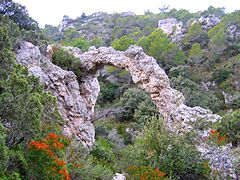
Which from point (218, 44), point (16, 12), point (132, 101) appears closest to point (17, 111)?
point (16, 12)

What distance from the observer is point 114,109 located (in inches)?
1059

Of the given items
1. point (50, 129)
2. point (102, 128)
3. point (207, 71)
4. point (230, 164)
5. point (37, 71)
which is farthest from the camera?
point (207, 71)

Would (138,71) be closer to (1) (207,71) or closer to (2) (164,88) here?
(2) (164,88)

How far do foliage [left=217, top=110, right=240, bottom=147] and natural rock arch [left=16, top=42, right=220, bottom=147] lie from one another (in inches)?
18.1

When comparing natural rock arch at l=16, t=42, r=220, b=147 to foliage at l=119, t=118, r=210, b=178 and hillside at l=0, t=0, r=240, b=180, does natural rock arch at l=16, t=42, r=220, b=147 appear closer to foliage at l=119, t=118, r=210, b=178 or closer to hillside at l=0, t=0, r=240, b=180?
hillside at l=0, t=0, r=240, b=180

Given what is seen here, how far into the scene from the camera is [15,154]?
22.5 ft

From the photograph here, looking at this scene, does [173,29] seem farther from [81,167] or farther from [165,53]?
[81,167]

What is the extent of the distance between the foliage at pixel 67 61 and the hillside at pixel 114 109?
6 centimetres

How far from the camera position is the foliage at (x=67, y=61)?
17172 millimetres

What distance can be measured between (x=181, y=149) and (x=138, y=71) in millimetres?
5178

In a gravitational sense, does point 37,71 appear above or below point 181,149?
above

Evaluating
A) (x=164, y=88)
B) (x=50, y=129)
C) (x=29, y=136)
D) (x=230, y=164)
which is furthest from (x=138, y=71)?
(x=29, y=136)

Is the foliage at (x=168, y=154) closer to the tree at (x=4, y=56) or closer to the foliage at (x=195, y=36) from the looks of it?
the tree at (x=4, y=56)

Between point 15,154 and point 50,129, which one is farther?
point 50,129
